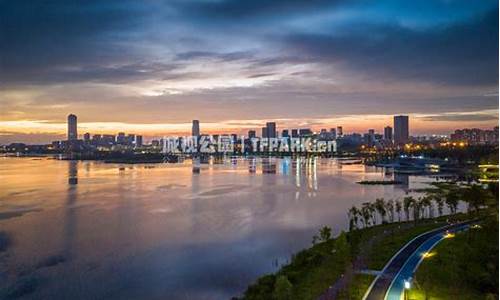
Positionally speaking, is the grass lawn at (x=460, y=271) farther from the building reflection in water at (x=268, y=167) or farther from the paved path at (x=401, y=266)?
the building reflection in water at (x=268, y=167)

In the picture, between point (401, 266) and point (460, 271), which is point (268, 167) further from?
point (460, 271)

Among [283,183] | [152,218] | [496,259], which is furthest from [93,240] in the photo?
[283,183]

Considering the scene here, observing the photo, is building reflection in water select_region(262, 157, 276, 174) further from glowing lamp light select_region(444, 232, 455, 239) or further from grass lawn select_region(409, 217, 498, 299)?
grass lawn select_region(409, 217, 498, 299)

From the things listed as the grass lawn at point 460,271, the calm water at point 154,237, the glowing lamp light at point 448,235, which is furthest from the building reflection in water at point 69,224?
the glowing lamp light at point 448,235

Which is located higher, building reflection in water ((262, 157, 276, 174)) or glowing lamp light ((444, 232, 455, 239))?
glowing lamp light ((444, 232, 455, 239))

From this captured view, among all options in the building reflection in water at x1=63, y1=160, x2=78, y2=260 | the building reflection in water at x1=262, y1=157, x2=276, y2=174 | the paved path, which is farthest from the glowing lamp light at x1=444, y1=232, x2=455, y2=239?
the building reflection in water at x1=262, y1=157, x2=276, y2=174

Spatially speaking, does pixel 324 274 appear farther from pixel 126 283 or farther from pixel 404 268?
pixel 126 283
